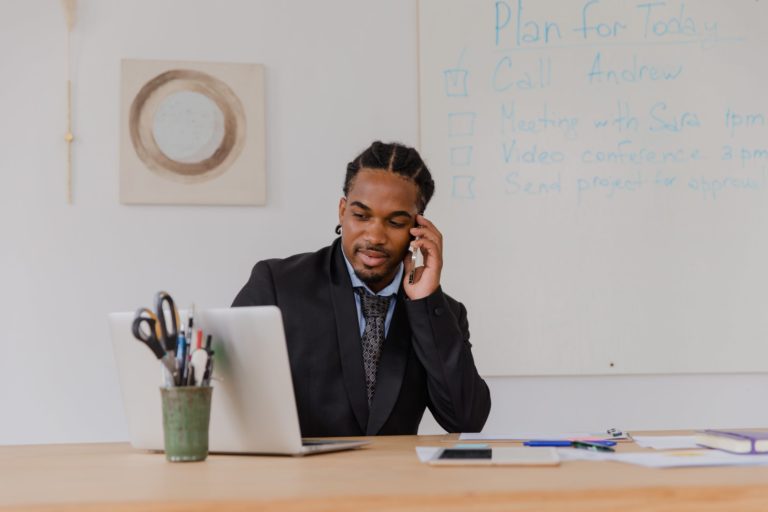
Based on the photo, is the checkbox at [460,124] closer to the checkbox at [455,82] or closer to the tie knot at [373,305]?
the checkbox at [455,82]

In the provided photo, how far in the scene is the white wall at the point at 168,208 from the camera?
270 centimetres

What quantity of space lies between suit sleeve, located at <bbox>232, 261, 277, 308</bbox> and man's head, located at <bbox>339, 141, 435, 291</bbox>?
201 mm

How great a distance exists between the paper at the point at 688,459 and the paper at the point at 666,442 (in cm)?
7

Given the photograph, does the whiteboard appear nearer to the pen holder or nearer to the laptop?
the laptop

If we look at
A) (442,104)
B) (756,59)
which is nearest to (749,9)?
(756,59)

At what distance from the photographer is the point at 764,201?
2908 mm

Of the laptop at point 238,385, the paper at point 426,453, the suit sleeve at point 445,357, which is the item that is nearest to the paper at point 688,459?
the paper at point 426,453

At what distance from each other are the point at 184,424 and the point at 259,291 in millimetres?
879

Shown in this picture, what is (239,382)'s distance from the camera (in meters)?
1.36

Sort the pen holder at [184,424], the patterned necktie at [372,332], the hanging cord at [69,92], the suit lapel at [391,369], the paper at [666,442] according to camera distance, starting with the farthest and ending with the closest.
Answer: the hanging cord at [69,92] → the patterned necktie at [372,332] → the suit lapel at [391,369] → the paper at [666,442] → the pen holder at [184,424]

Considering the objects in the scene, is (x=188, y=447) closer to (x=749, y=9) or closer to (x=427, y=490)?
(x=427, y=490)

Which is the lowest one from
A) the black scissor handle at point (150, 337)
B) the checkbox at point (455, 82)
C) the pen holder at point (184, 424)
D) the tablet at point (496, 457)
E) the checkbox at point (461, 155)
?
the tablet at point (496, 457)

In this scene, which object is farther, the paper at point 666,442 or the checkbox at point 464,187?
the checkbox at point 464,187

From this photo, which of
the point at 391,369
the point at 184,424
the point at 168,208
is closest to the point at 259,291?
the point at 391,369
